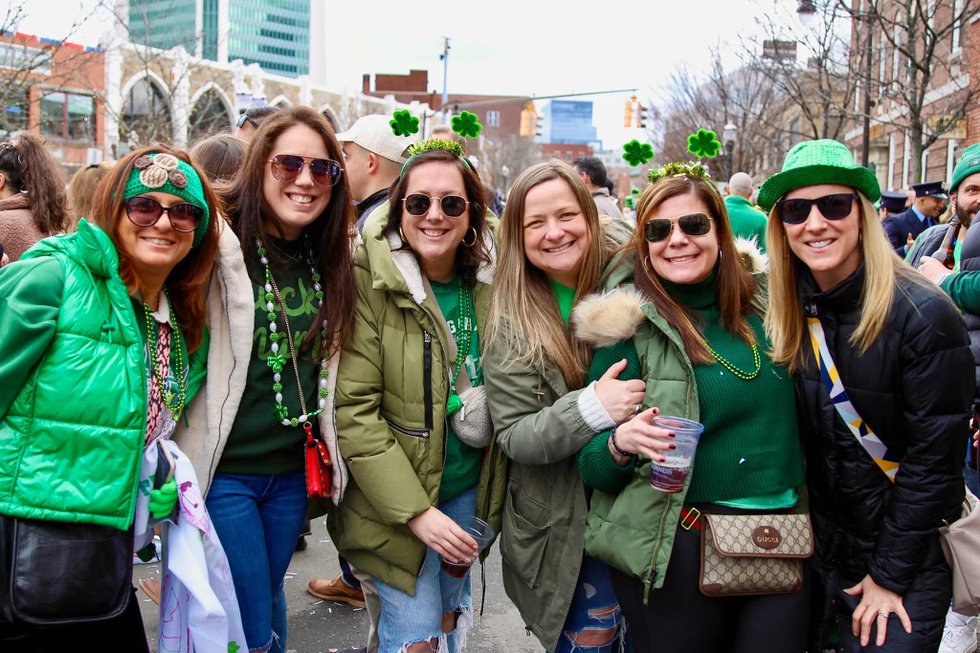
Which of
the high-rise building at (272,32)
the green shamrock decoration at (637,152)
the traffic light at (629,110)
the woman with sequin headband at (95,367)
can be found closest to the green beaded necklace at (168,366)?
the woman with sequin headband at (95,367)

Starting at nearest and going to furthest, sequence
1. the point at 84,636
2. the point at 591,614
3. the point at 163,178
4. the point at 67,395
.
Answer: the point at 67,395, the point at 84,636, the point at 163,178, the point at 591,614

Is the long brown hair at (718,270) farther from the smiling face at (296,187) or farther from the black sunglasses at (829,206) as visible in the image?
the smiling face at (296,187)

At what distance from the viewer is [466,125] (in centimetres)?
411

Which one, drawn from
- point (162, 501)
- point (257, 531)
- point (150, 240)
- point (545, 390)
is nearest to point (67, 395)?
point (162, 501)

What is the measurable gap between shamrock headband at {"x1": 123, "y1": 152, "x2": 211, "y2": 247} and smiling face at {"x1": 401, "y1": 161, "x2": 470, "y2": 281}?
2.54ft

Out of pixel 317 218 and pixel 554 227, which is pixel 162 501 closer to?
pixel 317 218

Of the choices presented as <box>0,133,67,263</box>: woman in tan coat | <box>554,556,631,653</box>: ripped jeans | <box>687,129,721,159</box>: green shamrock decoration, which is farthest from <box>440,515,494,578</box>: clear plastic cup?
<box>0,133,67,263</box>: woman in tan coat

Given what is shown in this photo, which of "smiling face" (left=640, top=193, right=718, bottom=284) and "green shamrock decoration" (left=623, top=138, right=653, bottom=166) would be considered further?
"green shamrock decoration" (left=623, top=138, right=653, bottom=166)

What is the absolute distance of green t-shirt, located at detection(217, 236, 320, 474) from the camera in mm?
2656

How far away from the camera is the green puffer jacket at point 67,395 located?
79.3 inches

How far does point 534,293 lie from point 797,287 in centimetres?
89

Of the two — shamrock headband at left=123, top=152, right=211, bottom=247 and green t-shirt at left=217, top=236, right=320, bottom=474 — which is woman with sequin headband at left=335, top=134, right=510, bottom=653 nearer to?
green t-shirt at left=217, top=236, right=320, bottom=474

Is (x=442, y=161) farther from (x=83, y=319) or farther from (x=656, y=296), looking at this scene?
(x=83, y=319)

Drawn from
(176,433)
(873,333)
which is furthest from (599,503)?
(176,433)
